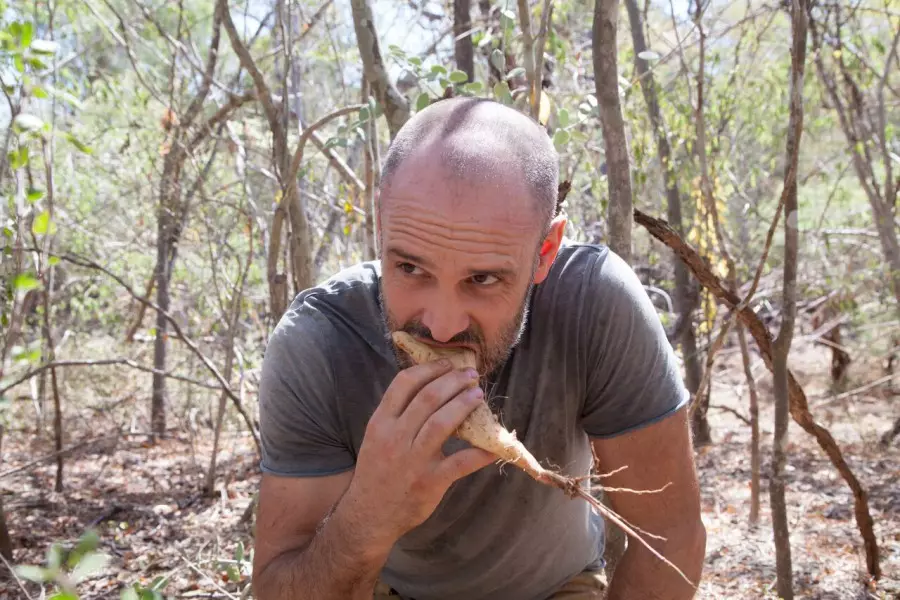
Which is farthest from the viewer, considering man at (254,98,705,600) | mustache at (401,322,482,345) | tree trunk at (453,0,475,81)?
→ tree trunk at (453,0,475,81)

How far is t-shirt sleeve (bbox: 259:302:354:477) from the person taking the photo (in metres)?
1.90

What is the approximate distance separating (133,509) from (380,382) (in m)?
3.49

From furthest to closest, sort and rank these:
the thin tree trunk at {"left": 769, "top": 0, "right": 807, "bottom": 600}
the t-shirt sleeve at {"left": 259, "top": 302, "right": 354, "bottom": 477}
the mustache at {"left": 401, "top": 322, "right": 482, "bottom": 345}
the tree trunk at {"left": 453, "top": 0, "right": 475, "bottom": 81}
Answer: the tree trunk at {"left": 453, "top": 0, "right": 475, "bottom": 81}, the thin tree trunk at {"left": 769, "top": 0, "right": 807, "bottom": 600}, the t-shirt sleeve at {"left": 259, "top": 302, "right": 354, "bottom": 477}, the mustache at {"left": 401, "top": 322, "right": 482, "bottom": 345}

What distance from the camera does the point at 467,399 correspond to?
1.60 m

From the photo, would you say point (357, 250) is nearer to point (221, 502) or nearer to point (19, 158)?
point (221, 502)

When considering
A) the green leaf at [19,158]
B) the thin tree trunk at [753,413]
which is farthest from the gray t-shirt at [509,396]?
the thin tree trunk at [753,413]

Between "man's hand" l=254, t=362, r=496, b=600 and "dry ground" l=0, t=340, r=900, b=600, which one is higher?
"man's hand" l=254, t=362, r=496, b=600

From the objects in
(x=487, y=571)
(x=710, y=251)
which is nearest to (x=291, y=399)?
(x=487, y=571)

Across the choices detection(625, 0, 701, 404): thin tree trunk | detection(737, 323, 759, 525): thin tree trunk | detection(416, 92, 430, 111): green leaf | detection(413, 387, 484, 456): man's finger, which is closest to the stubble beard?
detection(413, 387, 484, 456): man's finger

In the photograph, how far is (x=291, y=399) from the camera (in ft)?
6.30

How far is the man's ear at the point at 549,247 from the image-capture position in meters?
1.91

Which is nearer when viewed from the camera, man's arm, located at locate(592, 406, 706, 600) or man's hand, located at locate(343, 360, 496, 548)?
man's hand, located at locate(343, 360, 496, 548)

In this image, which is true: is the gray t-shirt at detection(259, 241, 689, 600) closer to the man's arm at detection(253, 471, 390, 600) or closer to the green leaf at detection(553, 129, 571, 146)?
the man's arm at detection(253, 471, 390, 600)

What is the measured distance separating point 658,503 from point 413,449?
74 cm
